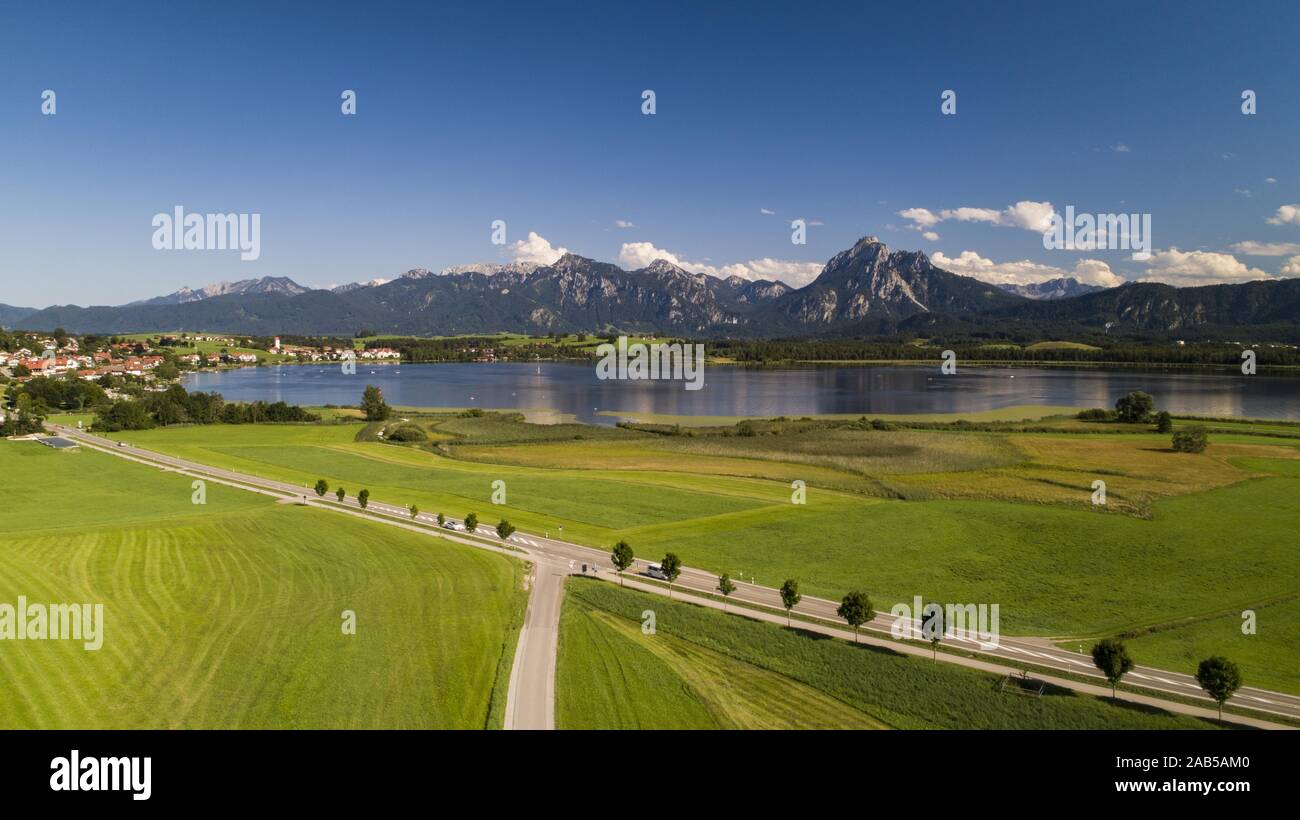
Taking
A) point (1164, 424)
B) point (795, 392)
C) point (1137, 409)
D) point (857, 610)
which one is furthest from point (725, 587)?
point (795, 392)

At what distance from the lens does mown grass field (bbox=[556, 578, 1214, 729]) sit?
2311 centimetres

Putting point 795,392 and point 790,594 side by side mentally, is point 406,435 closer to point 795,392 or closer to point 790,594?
point 790,594

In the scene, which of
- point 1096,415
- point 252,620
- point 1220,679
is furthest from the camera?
point 1096,415

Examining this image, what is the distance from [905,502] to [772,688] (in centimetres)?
3455

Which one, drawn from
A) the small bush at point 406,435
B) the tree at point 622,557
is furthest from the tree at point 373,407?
the tree at point 622,557

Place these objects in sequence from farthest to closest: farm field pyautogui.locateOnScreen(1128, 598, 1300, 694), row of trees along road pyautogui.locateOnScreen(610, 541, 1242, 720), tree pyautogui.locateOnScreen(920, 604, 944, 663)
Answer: tree pyautogui.locateOnScreen(920, 604, 944, 663) → farm field pyautogui.locateOnScreen(1128, 598, 1300, 694) → row of trees along road pyautogui.locateOnScreen(610, 541, 1242, 720)

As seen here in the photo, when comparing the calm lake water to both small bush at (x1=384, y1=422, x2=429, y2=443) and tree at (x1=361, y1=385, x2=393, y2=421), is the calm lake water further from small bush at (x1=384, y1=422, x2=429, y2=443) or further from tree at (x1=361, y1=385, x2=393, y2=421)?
small bush at (x1=384, y1=422, x2=429, y2=443)

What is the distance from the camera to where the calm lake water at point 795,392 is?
12225 centimetres

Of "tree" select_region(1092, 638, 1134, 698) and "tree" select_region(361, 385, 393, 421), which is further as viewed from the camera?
"tree" select_region(361, 385, 393, 421)

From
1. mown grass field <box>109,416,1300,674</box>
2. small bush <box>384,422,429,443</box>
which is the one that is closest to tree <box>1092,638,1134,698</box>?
mown grass field <box>109,416,1300,674</box>

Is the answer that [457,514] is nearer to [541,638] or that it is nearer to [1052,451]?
[541,638]

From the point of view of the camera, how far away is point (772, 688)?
25.5 m

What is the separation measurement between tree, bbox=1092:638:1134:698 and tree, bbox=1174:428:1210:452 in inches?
2578

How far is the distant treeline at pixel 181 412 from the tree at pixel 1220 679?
11242 centimetres
